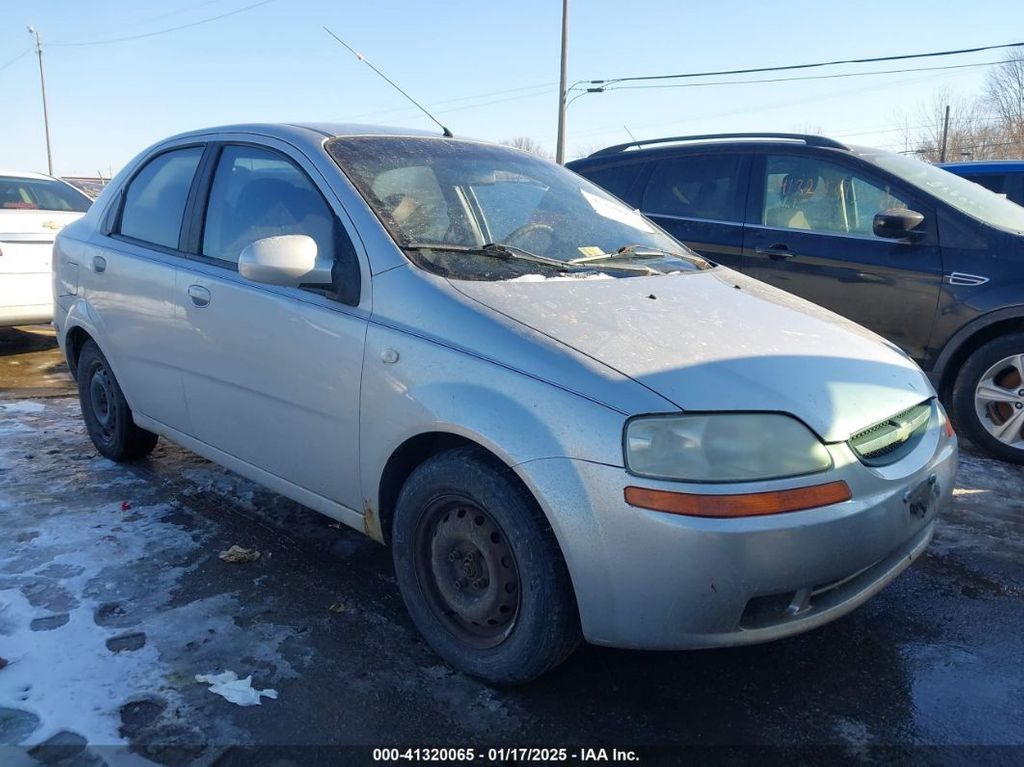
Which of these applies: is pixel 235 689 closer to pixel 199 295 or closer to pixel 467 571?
pixel 467 571

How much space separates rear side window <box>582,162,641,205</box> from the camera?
20.2ft

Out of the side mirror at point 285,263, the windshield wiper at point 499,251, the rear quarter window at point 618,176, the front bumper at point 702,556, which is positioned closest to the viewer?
the front bumper at point 702,556

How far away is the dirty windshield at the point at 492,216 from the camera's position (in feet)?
9.30

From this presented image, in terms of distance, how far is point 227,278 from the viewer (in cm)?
321

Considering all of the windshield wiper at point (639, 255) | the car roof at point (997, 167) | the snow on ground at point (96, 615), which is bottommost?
the snow on ground at point (96, 615)

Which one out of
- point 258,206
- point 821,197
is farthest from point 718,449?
point 821,197

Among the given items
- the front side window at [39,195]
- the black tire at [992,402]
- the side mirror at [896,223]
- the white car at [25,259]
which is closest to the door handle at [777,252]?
the side mirror at [896,223]

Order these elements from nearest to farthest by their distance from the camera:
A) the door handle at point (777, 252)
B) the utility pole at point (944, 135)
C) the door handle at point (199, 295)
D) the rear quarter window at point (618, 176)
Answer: the door handle at point (199, 295) → the door handle at point (777, 252) → the rear quarter window at point (618, 176) → the utility pole at point (944, 135)

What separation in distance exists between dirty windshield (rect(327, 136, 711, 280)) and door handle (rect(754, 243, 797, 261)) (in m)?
1.87

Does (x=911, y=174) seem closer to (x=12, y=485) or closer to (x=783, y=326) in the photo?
(x=783, y=326)

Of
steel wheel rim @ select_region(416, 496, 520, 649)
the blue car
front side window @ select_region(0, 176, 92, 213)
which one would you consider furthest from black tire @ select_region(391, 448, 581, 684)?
the blue car

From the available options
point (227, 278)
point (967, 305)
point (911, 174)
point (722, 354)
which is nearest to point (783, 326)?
point (722, 354)

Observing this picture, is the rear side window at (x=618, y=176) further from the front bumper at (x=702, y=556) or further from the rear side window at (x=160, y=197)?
the front bumper at (x=702, y=556)

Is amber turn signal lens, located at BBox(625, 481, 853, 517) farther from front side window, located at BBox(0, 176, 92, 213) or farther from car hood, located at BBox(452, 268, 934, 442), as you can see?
front side window, located at BBox(0, 176, 92, 213)
